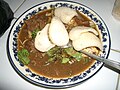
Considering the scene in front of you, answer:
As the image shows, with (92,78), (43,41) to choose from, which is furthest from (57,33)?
(92,78)

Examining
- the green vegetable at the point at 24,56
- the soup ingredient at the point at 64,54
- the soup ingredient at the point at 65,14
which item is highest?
the soup ingredient at the point at 65,14

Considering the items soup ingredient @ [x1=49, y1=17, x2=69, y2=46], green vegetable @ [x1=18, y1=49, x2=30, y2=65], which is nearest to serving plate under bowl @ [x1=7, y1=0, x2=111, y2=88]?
green vegetable @ [x1=18, y1=49, x2=30, y2=65]

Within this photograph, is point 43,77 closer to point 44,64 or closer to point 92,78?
point 44,64

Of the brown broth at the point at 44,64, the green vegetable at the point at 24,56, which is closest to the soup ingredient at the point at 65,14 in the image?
the brown broth at the point at 44,64

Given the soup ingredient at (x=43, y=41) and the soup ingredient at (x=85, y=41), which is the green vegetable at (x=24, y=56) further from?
the soup ingredient at (x=85, y=41)

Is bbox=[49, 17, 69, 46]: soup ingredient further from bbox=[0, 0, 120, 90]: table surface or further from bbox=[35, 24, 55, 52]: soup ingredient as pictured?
→ bbox=[0, 0, 120, 90]: table surface
